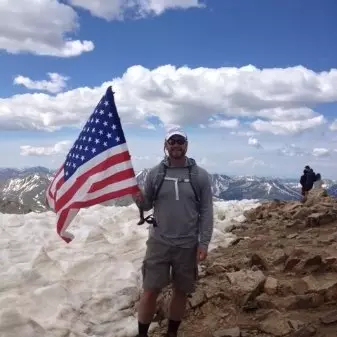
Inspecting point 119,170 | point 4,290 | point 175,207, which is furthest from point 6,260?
point 175,207

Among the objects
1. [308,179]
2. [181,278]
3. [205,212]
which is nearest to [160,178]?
[205,212]

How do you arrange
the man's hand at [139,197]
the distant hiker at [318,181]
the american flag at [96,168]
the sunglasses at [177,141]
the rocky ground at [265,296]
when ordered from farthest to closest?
the distant hiker at [318,181] < the rocky ground at [265,296] < the american flag at [96,168] < the man's hand at [139,197] < the sunglasses at [177,141]

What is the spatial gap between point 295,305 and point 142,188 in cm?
324

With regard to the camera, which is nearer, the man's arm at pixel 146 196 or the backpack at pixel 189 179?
the backpack at pixel 189 179

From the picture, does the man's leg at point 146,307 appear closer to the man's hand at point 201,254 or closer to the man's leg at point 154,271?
the man's leg at point 154,271

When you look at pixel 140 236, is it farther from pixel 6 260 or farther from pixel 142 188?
pixel 142 188

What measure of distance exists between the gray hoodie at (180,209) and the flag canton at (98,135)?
1054mm

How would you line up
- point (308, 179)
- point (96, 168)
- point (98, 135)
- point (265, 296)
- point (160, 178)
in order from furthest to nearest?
point (308, 179), point (265, 296), point (98, 135), point (96, 168), point (160, 178)

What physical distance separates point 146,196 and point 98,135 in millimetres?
1377

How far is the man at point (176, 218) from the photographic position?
6.16m

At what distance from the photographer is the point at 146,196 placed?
6340 millimetres

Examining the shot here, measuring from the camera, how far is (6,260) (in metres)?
10.1

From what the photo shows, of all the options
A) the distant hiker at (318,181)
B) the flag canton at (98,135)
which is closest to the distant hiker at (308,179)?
the distant hiker at (318,181)

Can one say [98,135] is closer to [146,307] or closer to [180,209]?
[180,209]
